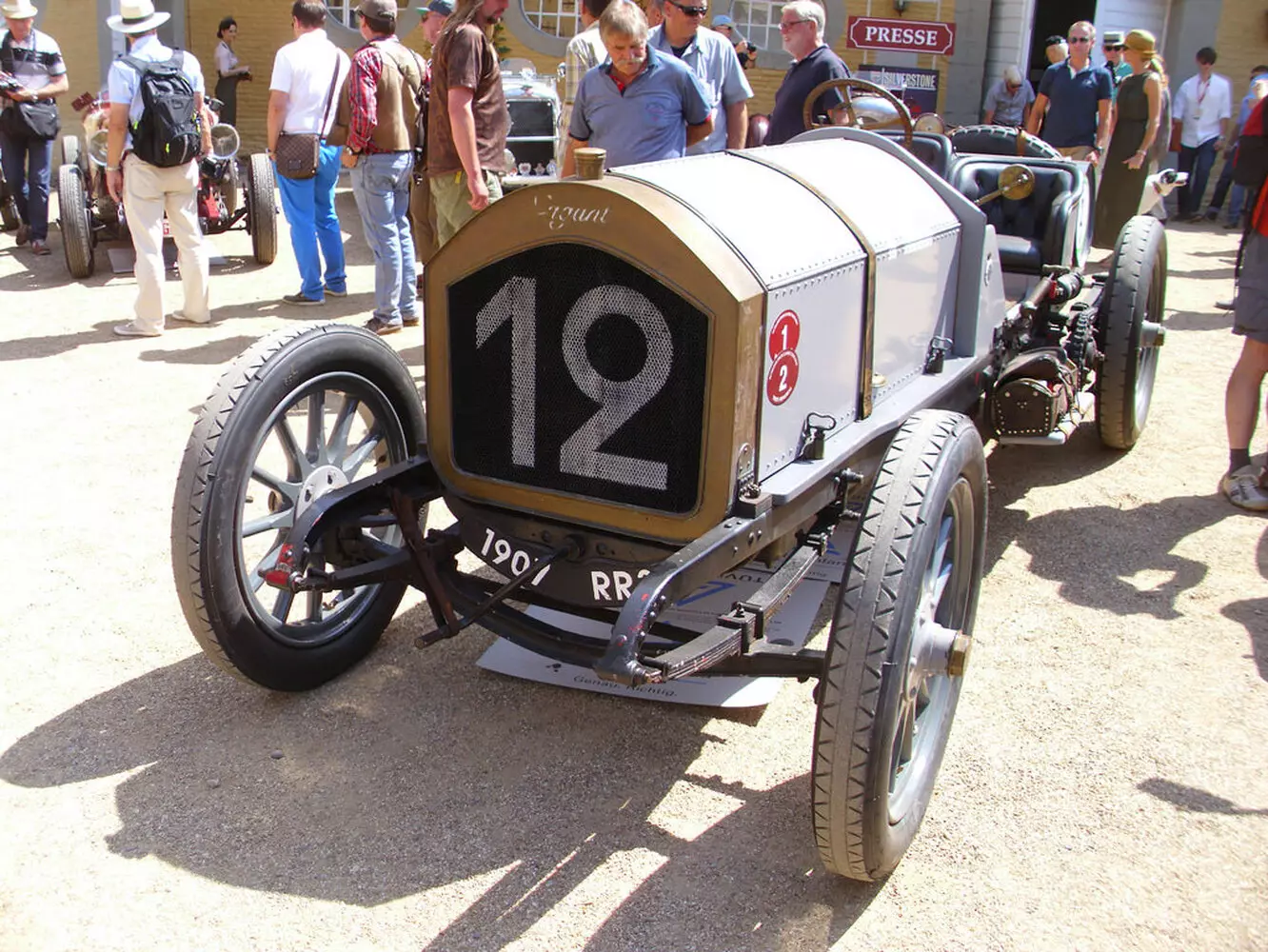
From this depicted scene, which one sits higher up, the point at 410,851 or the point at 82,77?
the point at 82,77

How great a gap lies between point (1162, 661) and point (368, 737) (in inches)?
93.5

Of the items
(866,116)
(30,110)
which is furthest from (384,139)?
(30,110)

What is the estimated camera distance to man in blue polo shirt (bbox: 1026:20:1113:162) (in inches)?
366

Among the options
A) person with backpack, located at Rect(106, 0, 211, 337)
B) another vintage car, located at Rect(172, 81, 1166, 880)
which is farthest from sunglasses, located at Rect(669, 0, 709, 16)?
person with backpack, located at Rect(106, 0, 211, 337)

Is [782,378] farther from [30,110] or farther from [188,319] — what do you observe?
[30,110]

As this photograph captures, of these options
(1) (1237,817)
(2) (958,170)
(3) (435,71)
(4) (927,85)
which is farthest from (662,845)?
(4) (927,85)

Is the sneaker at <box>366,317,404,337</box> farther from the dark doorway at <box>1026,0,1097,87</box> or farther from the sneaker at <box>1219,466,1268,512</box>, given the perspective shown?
the dark doorway at <box>1026,0,1097,87</box>

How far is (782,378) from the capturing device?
2.99 meters

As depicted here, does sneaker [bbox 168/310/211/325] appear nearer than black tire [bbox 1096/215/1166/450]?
No

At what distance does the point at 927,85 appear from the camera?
16.2 meters

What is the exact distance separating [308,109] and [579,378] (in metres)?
4.79

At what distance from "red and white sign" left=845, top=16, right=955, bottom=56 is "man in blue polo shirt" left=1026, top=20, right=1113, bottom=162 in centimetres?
672

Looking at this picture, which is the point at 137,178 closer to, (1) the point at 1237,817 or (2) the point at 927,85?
(1) the point at 1237,817

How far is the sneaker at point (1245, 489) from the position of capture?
4906 millimetres
